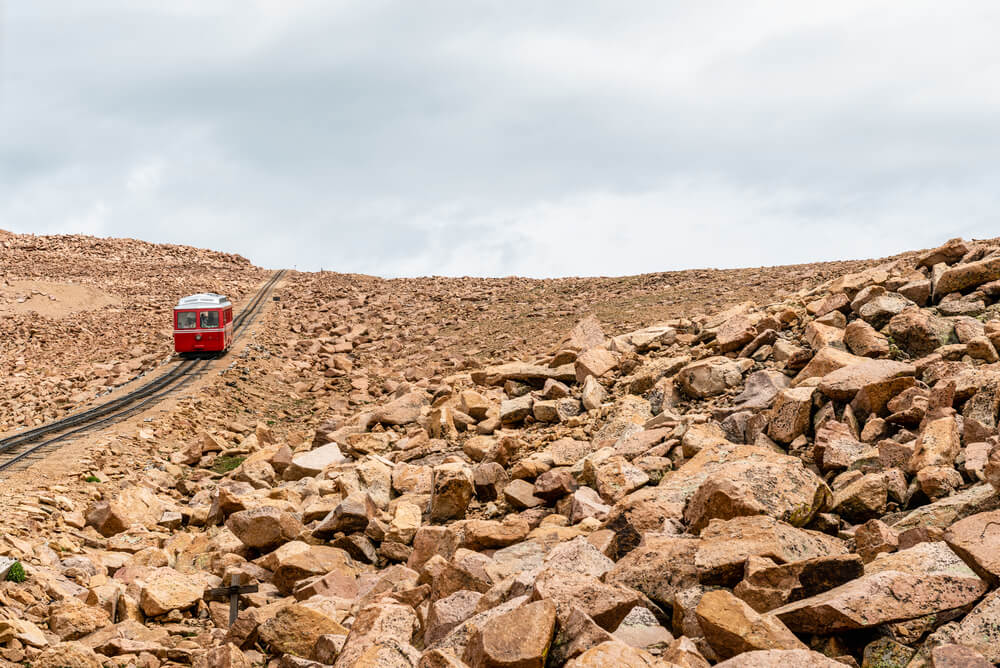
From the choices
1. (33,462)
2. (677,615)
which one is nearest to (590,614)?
(677,615)

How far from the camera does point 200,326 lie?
27.5 metres

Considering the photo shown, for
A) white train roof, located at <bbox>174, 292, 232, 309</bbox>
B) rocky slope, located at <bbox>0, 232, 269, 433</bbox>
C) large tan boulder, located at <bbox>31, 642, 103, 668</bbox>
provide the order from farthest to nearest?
white train roof, located at <bbox>174, 292, 232, 309</bbox> → rocky slope, located at <bbox>0, 232, 269, 433</bbox> → large tan boulder, located at <bbox>31, 642, 103, 668</bbox>

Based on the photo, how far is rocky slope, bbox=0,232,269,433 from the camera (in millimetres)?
24359

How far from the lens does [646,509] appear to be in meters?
7.62

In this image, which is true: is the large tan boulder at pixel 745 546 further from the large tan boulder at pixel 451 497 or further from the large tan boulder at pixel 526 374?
the large tan boulder at pixel 526 374

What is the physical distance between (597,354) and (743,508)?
857 cm

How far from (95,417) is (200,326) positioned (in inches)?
307

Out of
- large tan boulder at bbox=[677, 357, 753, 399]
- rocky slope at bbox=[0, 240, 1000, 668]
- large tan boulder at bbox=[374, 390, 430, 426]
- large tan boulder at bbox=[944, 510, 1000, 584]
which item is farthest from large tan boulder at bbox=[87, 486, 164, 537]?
large tan boulder at bbox=[944, 510, 1000, 584]

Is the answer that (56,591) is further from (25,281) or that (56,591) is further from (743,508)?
(25,281)

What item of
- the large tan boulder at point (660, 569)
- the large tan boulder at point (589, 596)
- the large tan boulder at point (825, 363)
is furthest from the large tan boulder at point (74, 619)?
the large tan boulder at point (825, 363)

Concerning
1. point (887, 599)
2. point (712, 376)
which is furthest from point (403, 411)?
point (887, 599)

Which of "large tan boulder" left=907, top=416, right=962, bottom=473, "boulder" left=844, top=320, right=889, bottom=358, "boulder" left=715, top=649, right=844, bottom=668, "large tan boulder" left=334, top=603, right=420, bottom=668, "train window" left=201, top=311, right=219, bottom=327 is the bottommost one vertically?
"large tan boulder" left=334, top=603, right=420, bottom=668

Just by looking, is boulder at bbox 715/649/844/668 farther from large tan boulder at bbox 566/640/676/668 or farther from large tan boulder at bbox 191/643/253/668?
large tan boulder at bbox 191/643/253/668

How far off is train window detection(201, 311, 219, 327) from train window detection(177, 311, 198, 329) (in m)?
0.25
